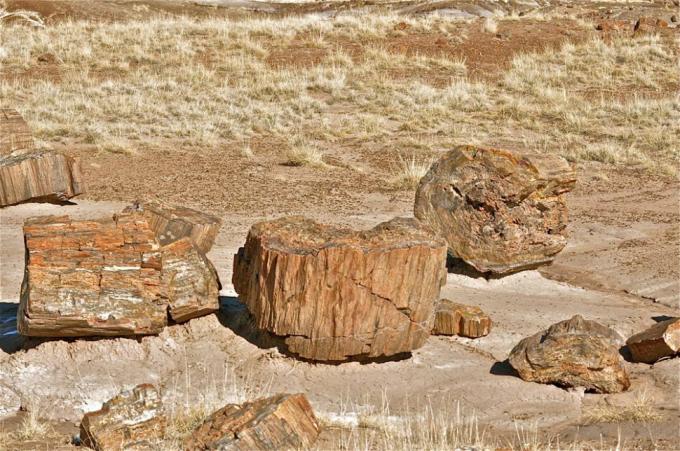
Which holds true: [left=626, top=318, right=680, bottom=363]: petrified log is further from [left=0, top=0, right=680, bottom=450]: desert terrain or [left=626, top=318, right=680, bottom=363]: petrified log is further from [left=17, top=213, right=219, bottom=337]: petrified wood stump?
[left=17, top=213, right=219, bottom=337]: petrified wood stump

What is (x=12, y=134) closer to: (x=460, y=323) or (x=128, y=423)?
(x=460, y=323)

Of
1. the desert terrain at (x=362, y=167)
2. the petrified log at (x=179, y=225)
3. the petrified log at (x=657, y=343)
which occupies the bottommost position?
the desert terrain at (x=362, y=167)

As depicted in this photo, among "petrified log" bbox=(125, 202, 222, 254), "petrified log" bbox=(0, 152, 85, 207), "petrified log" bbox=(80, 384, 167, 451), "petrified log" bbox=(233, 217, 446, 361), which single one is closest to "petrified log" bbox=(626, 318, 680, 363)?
"petrified log" bbox=(233, 217, 446, 361)

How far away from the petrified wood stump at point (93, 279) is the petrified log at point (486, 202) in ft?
9.95

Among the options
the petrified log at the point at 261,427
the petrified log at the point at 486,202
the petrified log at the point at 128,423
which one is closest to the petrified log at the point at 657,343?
the petrified log at the point at 486,202

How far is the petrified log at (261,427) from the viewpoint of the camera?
554 centimetres

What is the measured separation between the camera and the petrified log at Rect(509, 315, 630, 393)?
6.96 metres

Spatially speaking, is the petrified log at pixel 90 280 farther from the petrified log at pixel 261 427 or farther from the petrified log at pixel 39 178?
the petrified log at pixel 39 178

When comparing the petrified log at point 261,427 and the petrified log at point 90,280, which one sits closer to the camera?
the petrified log at point 261,427

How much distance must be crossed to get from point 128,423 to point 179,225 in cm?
322

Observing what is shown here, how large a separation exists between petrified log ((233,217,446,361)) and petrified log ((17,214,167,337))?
74cm

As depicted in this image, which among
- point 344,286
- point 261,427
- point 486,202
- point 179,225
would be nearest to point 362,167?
point 486,202

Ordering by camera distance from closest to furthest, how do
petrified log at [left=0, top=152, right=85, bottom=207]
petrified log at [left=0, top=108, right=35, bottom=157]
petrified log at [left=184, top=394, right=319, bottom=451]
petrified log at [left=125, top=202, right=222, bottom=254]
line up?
petrified log at [left=184, top=394, right=319, bottom=451] → petrified log at [left=125, top=202, right=222, bottom=254] → petrified log at [left=0, top=152, right=85, bottom=207] → petrified log at [left=0, top=108, right=35, bottom=157]

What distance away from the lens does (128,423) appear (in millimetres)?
5621
